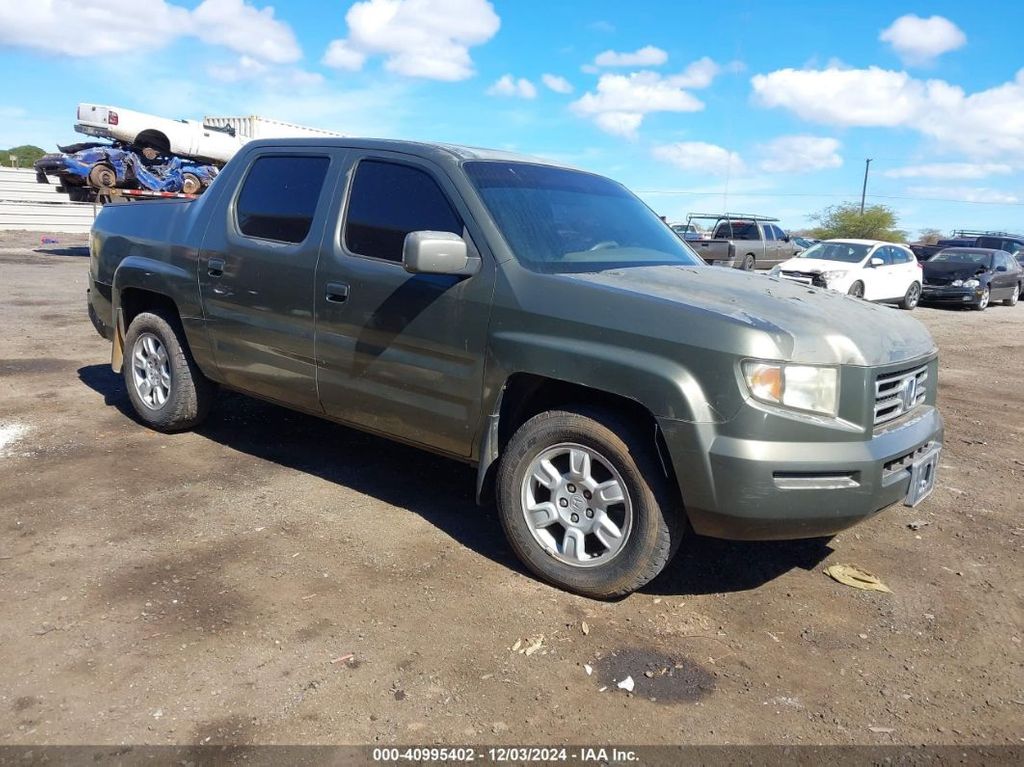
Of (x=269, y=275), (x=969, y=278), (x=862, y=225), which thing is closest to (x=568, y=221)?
(x=269, y=275)

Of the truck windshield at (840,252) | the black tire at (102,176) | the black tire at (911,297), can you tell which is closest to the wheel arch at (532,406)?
the truck windshield at (840,252)

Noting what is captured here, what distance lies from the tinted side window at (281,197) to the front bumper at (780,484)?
244 cm

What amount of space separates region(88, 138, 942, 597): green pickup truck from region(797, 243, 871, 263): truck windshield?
46.4 ft

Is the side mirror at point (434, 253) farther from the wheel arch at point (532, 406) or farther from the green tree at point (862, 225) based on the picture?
the green tree at point (862, 225)

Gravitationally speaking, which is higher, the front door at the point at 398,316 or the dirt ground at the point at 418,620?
the front door at the point at 398,316

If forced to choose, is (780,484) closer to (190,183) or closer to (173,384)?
(173,384)

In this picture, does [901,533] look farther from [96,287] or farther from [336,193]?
[96,287]

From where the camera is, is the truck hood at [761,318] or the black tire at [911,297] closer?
the truck hood at [761,318]

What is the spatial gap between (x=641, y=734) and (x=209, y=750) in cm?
136

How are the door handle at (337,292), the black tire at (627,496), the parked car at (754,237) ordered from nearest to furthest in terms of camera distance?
the black tire at (627,496) → the door handle at (337,292) → the parked car at (754,237)

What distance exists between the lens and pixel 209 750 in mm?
2484

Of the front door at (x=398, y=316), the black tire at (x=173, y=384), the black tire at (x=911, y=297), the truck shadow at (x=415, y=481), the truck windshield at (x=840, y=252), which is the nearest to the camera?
the front door at (x=398, y=316)

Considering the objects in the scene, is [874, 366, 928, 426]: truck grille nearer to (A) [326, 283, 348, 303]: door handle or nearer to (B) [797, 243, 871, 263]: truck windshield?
(A) [326, 283, 348, 303]: door handle

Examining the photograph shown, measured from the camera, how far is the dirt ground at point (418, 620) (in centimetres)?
271
